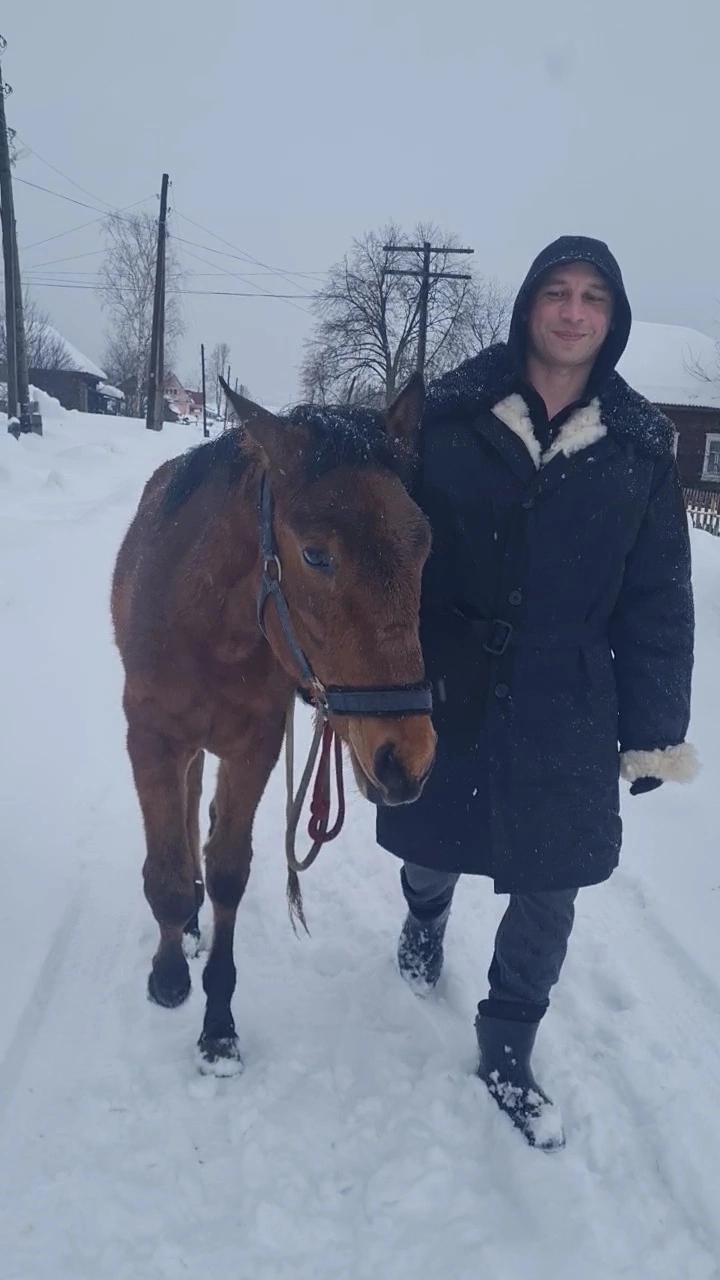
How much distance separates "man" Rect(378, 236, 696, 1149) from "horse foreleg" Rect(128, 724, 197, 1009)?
37.1 inches

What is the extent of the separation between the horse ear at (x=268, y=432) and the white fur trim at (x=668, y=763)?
4.25 feet

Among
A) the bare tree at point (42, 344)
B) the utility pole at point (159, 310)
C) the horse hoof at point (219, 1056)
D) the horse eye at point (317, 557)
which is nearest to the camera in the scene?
the horse eye at point (317, 557)

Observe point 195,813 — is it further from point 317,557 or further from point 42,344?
point 42,344

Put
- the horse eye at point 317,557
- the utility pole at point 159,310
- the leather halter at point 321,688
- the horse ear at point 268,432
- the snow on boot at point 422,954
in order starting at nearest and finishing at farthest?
the leather halter at point 321,688 < the horse eye at point 317,557 < the horse ear at point 268,432 < the snow on boot at point 422,954 < the utility pole at point 159,310

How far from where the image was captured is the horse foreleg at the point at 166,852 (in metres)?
2.51

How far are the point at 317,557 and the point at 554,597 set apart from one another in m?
0.71

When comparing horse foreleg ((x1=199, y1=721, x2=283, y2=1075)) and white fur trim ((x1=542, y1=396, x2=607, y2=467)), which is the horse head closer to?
white fur trim ((x1=542, y1=396, x2=607, y2=467))

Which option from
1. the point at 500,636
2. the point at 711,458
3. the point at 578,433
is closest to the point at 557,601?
the point at 500,636

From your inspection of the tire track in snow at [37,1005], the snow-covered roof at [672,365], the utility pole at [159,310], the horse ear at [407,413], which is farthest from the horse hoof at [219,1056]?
the snow-covered roof at [672,365]

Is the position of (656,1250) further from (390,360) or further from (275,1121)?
(390,360)

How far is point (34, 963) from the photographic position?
262cm

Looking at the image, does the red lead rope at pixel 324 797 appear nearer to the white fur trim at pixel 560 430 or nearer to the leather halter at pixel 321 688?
A: the leather halter at pixel 321 688

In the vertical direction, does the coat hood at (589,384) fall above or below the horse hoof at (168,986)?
above

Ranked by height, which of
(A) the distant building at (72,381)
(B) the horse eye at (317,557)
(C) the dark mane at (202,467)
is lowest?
(B) the horse eye at (317,557)
